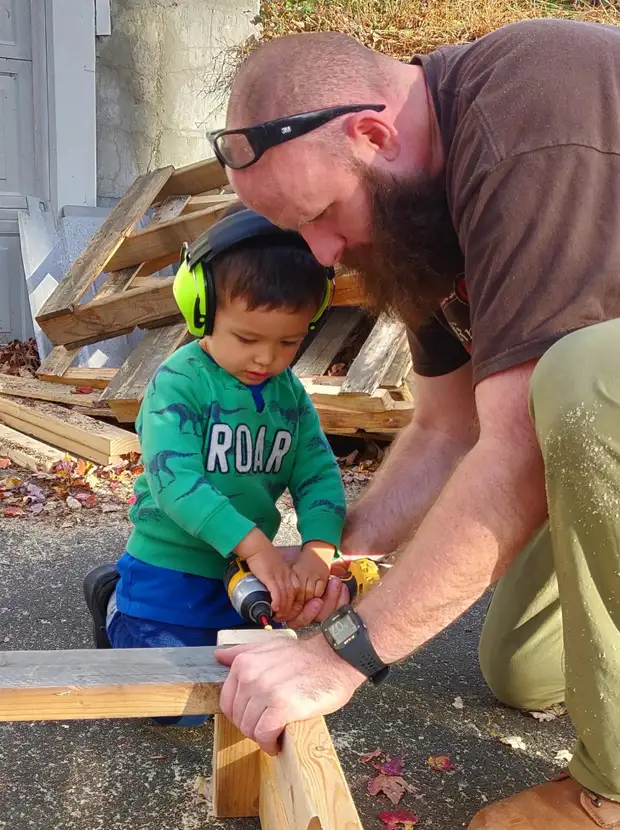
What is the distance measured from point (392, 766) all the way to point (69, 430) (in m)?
2.93

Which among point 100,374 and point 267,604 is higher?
point 267,604

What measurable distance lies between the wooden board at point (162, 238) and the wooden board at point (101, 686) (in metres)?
4.00

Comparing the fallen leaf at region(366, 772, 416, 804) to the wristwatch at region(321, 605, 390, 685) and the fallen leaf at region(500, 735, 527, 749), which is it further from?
the wristwatch at region(321, 605, 390, 685)

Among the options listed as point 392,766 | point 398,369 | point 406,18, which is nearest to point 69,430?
point 398,369

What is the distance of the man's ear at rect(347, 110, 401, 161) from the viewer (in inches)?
67.6

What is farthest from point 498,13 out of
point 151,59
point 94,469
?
point 94,469

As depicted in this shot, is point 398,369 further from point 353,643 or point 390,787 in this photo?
point 353,643

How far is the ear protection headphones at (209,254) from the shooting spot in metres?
2.00

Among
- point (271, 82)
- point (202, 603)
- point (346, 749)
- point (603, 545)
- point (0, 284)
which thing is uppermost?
point (271, 82)

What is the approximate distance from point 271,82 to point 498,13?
8.66 m

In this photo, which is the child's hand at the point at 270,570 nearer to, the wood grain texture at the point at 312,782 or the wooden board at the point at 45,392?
the wood grain texture at the point at 312,782

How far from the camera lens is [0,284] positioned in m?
6.52

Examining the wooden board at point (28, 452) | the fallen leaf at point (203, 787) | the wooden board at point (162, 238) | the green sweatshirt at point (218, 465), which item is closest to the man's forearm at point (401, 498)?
the green sweatshirt at point (218, 465)

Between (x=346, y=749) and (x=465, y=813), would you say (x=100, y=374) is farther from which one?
(x=465, y=813)
